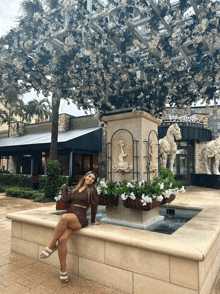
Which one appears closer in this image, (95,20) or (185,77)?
(95,20)

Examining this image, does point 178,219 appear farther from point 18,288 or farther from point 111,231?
point 18,288

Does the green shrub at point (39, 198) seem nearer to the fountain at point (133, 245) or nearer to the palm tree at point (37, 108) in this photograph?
the fountain at point (133, 245)

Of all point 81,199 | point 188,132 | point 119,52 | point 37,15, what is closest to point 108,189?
point 81,199

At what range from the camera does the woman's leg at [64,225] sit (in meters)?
2.99

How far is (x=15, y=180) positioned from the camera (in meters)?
14.3

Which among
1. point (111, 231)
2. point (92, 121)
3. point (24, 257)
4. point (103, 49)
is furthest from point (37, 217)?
point (92, 121)

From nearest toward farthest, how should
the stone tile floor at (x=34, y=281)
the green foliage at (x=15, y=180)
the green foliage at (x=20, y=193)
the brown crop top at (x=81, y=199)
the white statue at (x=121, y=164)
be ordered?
1. the stone tile floor at (x=34, y=281)
2. the brown crop top at (x=81, y=199)
3. the white statue at (x=121, y=164)
4. the green foliage at (x=20, y=193)
5. the green foliage at (x=15, y=180)

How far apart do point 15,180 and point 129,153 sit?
12320mm

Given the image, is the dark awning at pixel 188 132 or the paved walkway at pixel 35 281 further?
the dark awning at pixel 188 132

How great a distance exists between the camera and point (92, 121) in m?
16.4

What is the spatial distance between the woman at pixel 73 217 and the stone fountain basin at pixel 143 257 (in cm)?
19

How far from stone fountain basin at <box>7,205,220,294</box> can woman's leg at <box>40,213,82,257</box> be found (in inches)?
5.8

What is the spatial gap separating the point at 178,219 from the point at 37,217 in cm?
302

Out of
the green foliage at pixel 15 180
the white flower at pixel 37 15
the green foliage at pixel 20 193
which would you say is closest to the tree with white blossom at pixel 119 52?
the white flower at pixel 37 15
